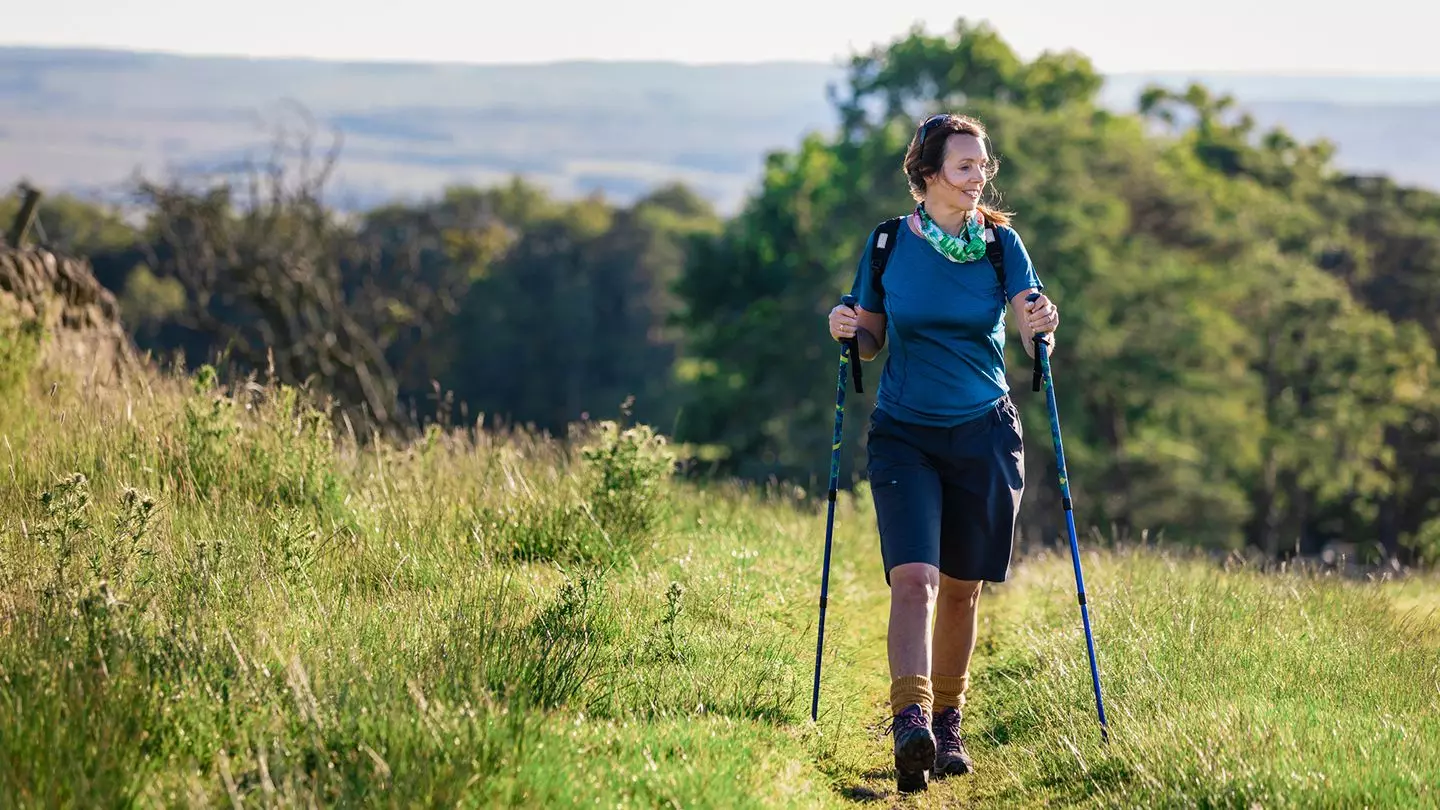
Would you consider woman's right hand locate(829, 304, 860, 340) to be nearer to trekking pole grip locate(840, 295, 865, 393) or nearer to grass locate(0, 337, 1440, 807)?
trekking pole grip locate(840, 295, 865, 393)

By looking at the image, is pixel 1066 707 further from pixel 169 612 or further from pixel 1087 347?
pixel 1087 347

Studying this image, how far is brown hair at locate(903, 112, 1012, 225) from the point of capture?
17.5 ft

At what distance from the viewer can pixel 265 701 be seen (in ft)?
13.9

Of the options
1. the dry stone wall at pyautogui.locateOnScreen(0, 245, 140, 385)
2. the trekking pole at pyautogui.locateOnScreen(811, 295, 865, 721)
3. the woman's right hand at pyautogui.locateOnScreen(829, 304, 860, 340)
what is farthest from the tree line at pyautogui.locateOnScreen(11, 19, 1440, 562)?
the woman's right hand at pyautogui.locateOnScreen(829, 304, 860, 340)

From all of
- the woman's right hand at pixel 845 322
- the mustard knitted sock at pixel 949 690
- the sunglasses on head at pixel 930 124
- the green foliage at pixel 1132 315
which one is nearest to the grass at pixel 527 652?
the mustard knitted sock at pixel 949 690

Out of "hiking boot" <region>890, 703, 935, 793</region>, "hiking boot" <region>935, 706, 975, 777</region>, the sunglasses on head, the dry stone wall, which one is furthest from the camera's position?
the dry stone wall

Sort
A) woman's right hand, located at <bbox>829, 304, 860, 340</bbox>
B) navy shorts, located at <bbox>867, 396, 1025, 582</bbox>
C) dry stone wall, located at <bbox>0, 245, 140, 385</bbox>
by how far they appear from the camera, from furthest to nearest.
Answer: dry stone wall, located at <bbox>0, 245, 140, 385</bbox>, woman's right hand, located at <bbox>829, 304, 860, 340</bbox>, navy shorts, located at <bbox>867, 396, 1025, 582</bbox>

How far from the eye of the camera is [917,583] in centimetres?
505

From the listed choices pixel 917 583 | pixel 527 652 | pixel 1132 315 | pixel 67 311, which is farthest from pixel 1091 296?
pixel 527 652

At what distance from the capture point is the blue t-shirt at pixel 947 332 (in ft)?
16.9

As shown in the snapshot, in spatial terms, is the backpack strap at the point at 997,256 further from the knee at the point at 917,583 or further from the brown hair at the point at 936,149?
the knee at the point at 917,583

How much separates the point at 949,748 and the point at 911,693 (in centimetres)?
47

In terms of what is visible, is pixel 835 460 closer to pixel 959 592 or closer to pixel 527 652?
pixel 959 592

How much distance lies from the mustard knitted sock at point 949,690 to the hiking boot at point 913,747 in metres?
0.52
